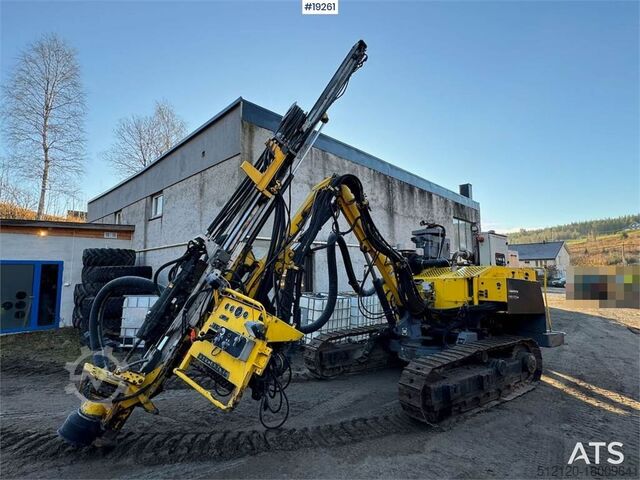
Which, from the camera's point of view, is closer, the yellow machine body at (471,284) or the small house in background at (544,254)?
the yellow machine body at (471,284)

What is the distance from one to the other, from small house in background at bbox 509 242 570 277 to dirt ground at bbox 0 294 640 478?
51238mm

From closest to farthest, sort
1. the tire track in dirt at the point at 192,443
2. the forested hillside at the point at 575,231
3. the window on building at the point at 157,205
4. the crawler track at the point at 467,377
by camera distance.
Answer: the tire track in dirt at the point at 192,443 < the crawler track at the point at 467,377 < the window on building at the point at 157,205 < the forested hillside at the point at 575,231

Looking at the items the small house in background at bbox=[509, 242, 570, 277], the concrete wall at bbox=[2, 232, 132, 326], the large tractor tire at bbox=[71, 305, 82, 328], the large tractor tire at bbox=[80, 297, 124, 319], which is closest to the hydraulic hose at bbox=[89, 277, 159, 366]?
the large tractor tire at bbox=[80, 297, 124, 319]

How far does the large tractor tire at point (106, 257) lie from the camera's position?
34.1 ft

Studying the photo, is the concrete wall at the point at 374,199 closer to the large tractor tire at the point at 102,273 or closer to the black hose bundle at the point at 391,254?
the black hose bundle at the point at 391,254

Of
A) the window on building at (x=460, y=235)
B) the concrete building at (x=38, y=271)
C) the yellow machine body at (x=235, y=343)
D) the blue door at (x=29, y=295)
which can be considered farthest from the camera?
the window on building at (x=460, y=235)

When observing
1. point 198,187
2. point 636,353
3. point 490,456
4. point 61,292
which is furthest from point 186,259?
point 636,353

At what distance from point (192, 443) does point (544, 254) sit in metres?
60.5

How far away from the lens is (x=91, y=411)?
3242 mm

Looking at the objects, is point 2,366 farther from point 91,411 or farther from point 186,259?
point 186,259

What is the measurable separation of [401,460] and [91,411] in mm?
2942

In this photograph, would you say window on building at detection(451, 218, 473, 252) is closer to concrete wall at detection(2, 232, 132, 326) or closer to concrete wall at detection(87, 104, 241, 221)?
A: concrete wall at detection(87, 104, 241, 221)

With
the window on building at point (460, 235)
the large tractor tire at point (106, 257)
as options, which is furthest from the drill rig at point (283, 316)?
the window on building at point (460, 235)

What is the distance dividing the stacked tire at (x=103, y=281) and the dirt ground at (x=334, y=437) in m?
2.89
